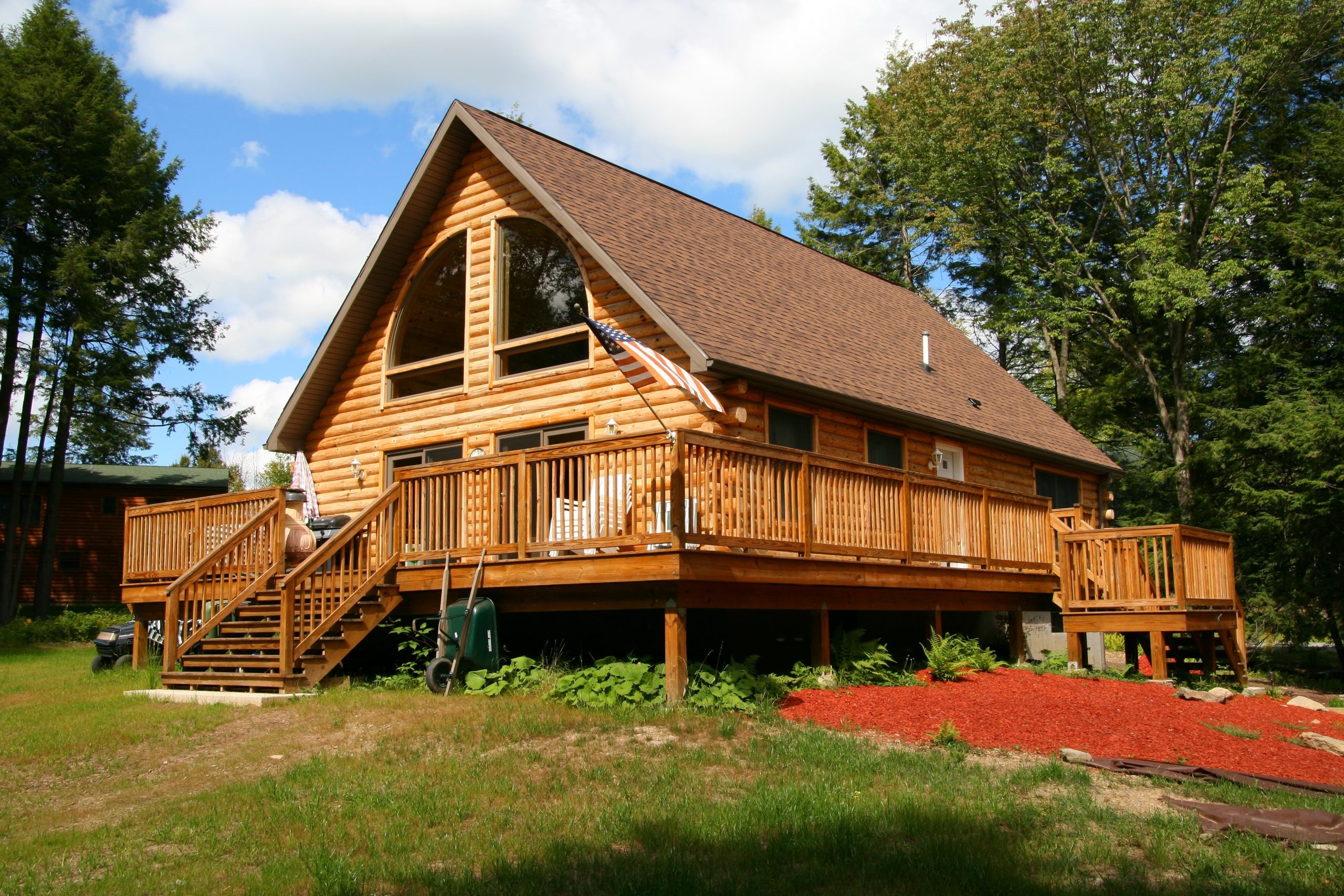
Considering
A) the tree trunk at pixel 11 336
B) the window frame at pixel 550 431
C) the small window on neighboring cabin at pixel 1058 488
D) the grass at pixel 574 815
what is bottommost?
the grass at pixel 574 815

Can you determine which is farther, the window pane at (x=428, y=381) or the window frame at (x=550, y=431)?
the window pane at (x=428, y=381)

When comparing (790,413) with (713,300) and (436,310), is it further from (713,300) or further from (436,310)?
(436,310)

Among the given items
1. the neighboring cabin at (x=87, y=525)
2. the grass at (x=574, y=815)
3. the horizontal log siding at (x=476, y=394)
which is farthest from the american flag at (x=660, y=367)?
the neighboring cabin at (x=87, y=525)

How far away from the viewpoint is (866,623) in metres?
16.1

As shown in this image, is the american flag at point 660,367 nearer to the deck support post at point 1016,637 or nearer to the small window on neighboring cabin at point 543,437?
the small window on neighboring cabin at point 543,437

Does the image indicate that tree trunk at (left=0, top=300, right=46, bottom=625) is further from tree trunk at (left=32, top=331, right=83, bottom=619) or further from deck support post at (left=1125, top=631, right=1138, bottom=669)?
deck support post at (left=1125, top=631, right=1138, bottom=669)

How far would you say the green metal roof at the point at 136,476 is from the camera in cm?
3694

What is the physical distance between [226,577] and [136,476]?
27682mm

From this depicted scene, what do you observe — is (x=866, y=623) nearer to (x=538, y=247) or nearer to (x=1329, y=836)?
(x=538, y=247)

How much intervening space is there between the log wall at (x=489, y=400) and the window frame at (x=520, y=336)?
39 millimetres

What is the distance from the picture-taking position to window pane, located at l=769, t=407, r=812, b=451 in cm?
1455

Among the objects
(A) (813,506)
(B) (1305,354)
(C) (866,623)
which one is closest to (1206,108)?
(B) (1305,354)

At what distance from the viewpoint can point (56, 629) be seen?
86.5 ft

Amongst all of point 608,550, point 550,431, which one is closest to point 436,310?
point 550,431
